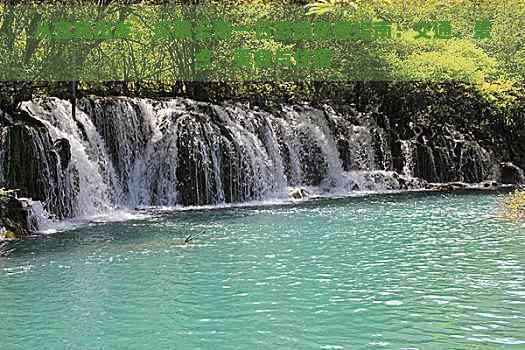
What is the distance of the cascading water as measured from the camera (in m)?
24.7

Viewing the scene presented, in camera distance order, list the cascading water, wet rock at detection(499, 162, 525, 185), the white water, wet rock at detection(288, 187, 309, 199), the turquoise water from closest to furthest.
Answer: the turquoise water → the cascading water → the white water → wet rock at detection(288, 187, 309, 199) → wet rock at detection(499, 162, 525, 185)

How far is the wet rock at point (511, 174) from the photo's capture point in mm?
38656

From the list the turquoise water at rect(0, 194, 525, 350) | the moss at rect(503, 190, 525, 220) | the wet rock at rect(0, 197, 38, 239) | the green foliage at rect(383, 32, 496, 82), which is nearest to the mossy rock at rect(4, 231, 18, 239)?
the wet rock at rect(0, 197, 38, 239)

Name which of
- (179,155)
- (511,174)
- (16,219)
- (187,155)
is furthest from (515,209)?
(511,174)

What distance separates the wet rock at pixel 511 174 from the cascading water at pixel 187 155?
7.16 m

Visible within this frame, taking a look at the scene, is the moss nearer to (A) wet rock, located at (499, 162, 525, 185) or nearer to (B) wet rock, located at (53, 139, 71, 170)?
(B) wet rock, located at (53, 139, 71, 170)

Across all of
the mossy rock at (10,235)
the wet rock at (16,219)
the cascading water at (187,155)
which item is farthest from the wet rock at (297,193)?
the mossy rock at (10,235)

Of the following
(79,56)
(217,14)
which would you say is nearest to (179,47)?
(217,14)

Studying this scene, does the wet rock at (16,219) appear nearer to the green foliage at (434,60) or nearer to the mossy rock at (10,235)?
the mossy rock at (10,235)

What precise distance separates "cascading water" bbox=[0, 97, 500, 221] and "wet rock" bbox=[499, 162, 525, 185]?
716 centimetres

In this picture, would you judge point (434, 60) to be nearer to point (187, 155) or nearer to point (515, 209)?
point (187, 155)

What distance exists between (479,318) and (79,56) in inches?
894

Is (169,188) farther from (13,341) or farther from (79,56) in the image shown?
(13,341)

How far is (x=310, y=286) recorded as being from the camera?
11906 millimetres
